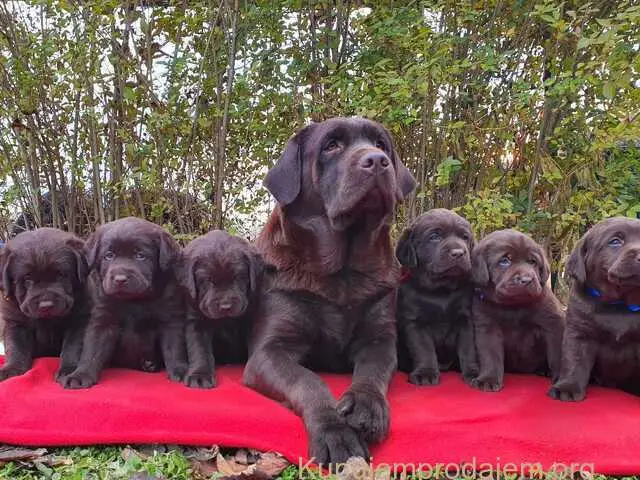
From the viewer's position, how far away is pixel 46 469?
272 cm

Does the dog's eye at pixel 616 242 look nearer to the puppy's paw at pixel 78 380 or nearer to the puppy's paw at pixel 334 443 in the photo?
the puppy's paw at pixel 334 443

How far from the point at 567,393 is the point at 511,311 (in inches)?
24.3

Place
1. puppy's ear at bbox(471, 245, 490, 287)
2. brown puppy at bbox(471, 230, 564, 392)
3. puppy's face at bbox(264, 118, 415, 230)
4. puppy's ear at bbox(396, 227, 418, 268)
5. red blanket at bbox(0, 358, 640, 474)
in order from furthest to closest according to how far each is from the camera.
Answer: puppy's ear at bbox(396, 227, 418, 268) < puppy's ear at bbox(471, 245, 490, 287) < brown puppy at bbox(471, 230, 564, 392) < puppy's face at bbox(264, 118, 415, 230) < red blanket at bbox(0, 358, 640, 474)

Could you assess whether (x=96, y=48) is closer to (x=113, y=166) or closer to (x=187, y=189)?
(x=113, y=166)

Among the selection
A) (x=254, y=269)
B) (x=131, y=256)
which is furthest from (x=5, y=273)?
(x=254, y=269)

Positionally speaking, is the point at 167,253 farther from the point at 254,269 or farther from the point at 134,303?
the point at 254,269

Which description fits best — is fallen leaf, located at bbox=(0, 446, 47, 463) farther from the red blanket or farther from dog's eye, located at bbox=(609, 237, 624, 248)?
dog's eye, located at bbox=(609, 237, 624, 248)

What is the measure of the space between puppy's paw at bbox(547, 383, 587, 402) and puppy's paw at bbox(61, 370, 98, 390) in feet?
7.88

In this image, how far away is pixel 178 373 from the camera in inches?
143

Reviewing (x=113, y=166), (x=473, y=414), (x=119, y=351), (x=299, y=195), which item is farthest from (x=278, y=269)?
(x=113, y=166)

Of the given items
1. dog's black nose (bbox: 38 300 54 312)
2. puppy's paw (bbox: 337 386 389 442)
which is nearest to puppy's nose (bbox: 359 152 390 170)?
puppy's paw (bbox: 337 386 389 442)

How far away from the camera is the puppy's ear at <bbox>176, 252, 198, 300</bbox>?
372cm

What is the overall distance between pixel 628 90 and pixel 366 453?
4.40m

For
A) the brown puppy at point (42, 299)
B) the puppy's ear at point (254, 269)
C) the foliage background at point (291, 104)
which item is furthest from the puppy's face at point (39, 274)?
the foliage background at point (291, 104)
